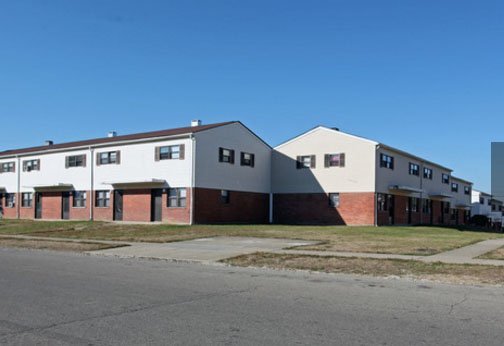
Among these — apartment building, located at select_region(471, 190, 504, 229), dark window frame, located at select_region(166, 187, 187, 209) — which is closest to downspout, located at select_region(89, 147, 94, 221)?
dark window frame, located at select_region(166, 187, 187, 209)

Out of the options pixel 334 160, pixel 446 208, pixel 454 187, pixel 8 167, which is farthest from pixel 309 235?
pixel 454 187

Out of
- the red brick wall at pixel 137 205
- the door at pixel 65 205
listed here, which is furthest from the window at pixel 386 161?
the door at pixel 65 205

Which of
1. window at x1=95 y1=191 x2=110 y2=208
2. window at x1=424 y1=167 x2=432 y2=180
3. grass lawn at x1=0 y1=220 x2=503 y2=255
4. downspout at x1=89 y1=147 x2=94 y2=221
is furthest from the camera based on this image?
window at x1=424 y1=167 x2=432 y2=180

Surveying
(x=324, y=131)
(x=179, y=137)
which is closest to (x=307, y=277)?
(x=179, y=137)

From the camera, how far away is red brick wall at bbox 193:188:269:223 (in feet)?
114

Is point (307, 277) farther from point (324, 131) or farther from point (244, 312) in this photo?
point (324, 131)

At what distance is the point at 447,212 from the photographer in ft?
186

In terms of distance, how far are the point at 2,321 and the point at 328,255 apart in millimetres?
10743

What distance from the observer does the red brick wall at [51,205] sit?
140 feet

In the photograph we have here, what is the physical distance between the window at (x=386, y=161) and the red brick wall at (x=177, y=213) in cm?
1439

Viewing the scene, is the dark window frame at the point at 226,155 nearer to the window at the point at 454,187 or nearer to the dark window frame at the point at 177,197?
the dark window frame at the point at 177,197

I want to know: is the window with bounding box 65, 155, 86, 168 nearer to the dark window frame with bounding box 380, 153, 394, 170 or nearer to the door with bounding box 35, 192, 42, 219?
the door with bounding box 35, 192, 42, 219

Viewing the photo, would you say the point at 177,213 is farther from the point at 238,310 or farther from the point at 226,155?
the point at 238,310

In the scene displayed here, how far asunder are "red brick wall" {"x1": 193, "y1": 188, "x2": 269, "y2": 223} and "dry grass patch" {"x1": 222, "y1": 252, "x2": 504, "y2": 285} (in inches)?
718
